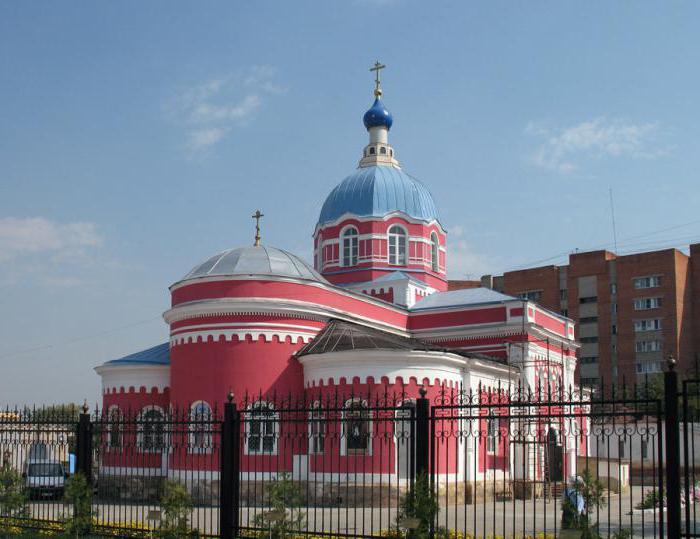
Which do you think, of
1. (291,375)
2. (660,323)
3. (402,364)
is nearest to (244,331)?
Result: (291,375)

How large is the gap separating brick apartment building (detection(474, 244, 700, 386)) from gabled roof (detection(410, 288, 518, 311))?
1029 inches

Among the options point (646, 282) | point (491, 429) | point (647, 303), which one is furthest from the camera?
point (646, 282)

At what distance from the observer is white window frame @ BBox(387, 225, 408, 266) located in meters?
31.9

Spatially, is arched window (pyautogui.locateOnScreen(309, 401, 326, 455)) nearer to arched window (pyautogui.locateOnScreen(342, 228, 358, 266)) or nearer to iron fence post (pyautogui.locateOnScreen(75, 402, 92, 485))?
iron fence post (pyautogui.locateOnScreen(75, 402, 92, 485))

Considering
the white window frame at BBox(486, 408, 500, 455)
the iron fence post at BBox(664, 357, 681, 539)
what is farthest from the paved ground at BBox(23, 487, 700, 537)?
the iron fence post at BBox(664, 357, 681, 539)

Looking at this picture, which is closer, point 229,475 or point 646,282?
point 229,475

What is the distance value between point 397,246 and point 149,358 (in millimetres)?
10481

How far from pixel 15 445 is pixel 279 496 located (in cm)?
611

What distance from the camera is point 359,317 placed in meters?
26.1

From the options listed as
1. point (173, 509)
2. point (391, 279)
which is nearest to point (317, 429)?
point (391, 279)

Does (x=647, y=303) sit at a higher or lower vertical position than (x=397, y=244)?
higher

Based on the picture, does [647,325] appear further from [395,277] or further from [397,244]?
[395,277]

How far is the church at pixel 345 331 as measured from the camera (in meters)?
22.0

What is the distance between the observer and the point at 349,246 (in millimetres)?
32188
